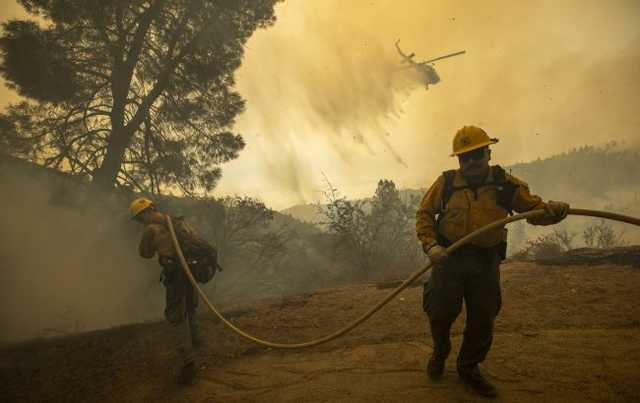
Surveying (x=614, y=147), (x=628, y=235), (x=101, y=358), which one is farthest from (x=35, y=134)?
(x=614, y=147)

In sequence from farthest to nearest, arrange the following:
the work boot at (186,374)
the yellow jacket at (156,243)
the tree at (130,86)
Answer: the tree at (130,86), the yellow jacket at (156,243), the work boot at (186,374)

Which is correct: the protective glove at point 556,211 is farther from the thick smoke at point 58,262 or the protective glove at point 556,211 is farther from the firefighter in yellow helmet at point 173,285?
the thick smoke at point 58,262

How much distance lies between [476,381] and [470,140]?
6.81 feet

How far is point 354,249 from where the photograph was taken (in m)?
15.2

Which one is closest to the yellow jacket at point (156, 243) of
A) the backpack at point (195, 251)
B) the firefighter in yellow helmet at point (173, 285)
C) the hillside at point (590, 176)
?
the firefighter in yellow helmet at point (173, 285)

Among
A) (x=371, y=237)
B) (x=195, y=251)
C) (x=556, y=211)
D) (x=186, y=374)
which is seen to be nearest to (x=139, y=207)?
(x=195, y=251)

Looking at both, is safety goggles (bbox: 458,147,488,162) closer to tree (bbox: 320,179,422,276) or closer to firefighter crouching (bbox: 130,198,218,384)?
firefighter crouching (bbox: 130,198,218,384)

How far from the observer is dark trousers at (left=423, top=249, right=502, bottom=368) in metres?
3.09

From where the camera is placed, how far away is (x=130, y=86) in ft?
42.5

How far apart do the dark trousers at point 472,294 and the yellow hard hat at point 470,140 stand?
874 millimetres

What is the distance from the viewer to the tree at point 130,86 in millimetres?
10641

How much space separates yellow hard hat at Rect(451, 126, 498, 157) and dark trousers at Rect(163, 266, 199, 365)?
12.2ft

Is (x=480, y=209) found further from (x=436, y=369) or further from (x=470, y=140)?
(x=436, y=369)

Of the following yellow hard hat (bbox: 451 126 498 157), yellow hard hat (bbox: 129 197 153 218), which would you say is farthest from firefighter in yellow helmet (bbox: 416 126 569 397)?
yellow hard hat (bbox: 129 197 153 218)
